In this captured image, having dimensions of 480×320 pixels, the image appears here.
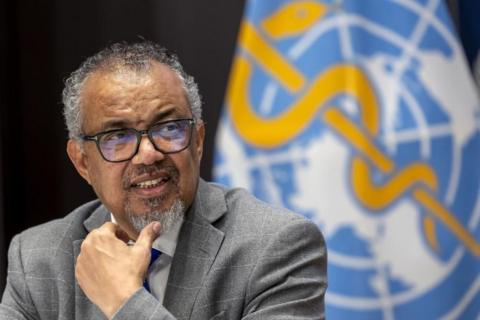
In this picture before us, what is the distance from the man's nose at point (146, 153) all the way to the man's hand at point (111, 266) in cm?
17

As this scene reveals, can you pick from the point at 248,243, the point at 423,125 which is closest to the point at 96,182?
the point at 248,243

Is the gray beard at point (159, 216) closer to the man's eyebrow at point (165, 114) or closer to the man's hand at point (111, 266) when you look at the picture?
the man's hand at point (111, 266)

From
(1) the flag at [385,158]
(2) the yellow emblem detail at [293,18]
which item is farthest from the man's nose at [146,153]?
(2) the yellow emblem detail at [293,18]

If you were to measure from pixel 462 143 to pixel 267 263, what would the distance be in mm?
1413

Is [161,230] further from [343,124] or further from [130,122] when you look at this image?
[343,124]

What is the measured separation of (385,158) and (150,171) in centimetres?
137

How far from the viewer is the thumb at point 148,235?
2.06 m

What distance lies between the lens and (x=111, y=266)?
204 cm

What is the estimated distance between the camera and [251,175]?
130 inches

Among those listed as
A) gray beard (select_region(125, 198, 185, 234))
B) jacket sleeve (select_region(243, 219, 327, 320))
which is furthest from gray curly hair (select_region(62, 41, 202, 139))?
jacket sleeve (select_region(243, 219, 327, 320))

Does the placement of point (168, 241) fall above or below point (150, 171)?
below

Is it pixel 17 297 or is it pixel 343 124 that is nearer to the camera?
pixel 17 297

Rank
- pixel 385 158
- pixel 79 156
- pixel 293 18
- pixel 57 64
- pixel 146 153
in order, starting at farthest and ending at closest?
pixel 57 64, pixel 293 18, pixel 385 158, pixel 79 156, pixel 146 153

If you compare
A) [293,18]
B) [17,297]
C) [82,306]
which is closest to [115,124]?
[82,306]
